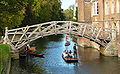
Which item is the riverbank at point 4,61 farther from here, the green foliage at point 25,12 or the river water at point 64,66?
the green foliage at point 25,12

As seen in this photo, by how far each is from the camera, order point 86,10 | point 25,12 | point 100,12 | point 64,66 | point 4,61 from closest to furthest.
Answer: point 4,61
point 64,66
point 100,12
point 86,10
point 25,12

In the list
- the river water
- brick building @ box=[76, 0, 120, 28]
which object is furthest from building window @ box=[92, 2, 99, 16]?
the river water

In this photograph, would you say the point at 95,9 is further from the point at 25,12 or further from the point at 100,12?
the point at 25,12

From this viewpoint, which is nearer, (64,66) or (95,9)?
(64,66)

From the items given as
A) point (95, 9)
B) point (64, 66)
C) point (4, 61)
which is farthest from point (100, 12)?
point (4, 61)

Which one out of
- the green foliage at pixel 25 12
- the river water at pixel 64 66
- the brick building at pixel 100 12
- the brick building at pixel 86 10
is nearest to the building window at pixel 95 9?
the brick building at pixel 100 12

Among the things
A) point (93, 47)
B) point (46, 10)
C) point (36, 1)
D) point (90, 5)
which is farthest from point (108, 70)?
point (46, 10)

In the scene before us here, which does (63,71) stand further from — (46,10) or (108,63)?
(46,10)

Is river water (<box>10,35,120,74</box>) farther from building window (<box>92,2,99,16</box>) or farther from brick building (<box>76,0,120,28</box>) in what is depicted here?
building window (<box>92,2,99,16</box>)

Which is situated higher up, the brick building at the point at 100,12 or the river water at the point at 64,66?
the brick building at the point at 100,12

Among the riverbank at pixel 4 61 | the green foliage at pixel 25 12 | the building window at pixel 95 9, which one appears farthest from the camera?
the building window at pixel 95 9

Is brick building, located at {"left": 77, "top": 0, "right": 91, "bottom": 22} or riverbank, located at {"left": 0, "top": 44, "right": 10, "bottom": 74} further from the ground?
brick building, located at {"left": 77, "top": 0, "right": 91, "bottom": 22}

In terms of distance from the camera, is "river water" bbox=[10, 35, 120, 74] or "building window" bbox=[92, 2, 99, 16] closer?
"river water" bbox=[10, 35, 120, 74]

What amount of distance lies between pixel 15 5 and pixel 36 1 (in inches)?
1392
